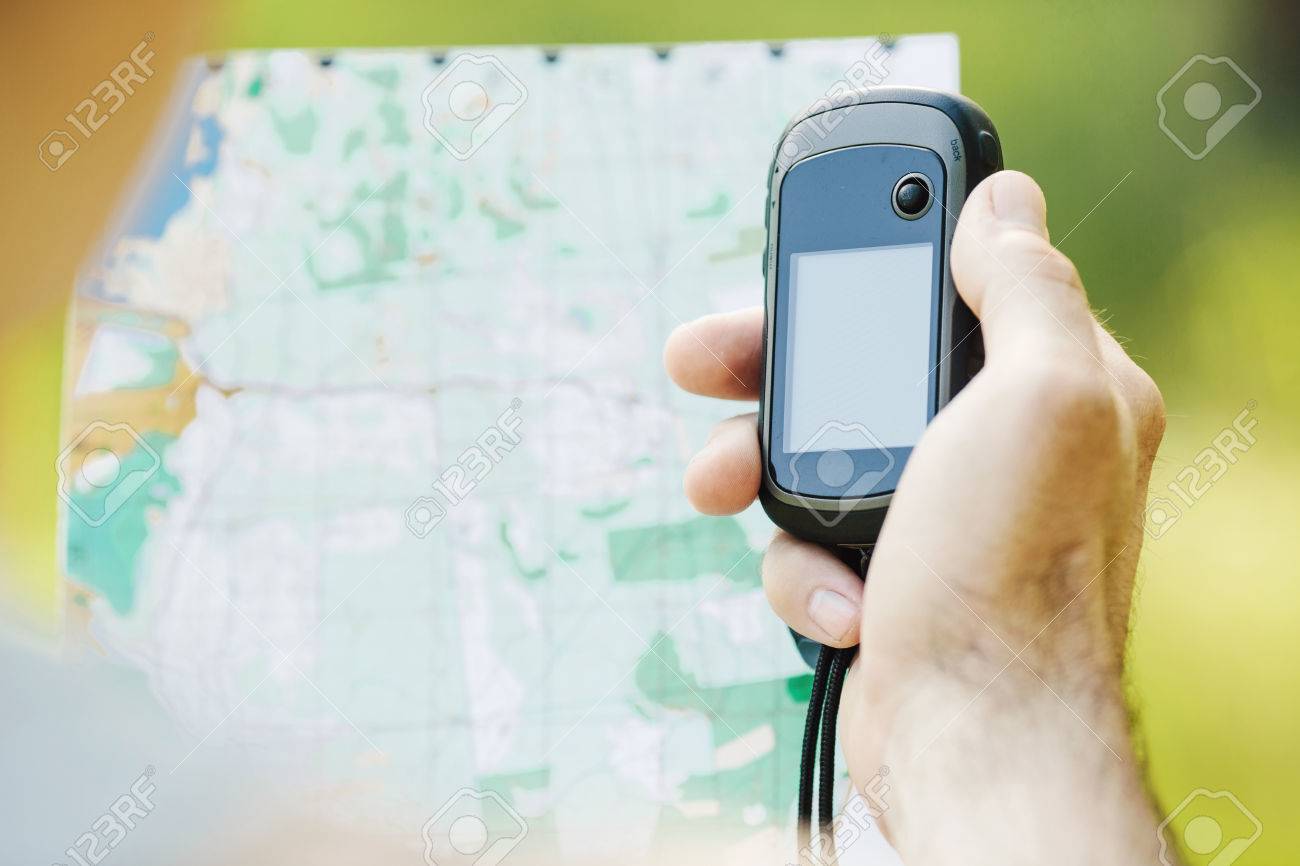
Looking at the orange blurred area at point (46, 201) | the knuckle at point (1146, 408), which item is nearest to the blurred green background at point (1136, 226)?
the orange blurred area at point (46, 201)

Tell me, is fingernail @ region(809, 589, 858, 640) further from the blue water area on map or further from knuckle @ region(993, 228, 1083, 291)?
the blue water area on map

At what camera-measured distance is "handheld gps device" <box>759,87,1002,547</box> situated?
510 millimetres

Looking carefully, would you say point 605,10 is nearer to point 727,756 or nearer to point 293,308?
point 293,308

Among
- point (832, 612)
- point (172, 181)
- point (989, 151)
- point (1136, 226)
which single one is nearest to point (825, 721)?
point (832, 612)

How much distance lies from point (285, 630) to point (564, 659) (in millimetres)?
223

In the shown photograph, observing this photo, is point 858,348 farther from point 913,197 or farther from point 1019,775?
point 1019,775

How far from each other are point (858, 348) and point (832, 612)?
0.15 meters

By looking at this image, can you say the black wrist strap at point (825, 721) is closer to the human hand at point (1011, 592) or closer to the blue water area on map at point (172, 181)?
the human hand at point (1011, 592)

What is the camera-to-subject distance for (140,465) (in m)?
0.77

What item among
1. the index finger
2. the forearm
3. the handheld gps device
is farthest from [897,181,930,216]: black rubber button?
the forearm

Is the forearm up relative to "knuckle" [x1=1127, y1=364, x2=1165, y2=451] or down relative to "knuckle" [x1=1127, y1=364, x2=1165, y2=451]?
down

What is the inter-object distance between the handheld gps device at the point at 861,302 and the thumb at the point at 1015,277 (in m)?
0.02

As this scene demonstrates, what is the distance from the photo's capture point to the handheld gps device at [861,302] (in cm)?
51

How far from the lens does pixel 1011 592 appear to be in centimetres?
45
